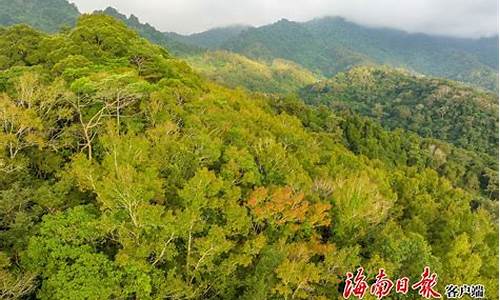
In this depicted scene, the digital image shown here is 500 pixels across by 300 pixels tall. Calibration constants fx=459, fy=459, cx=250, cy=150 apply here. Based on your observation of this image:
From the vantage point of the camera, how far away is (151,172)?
2123 centimetres

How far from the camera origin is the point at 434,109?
513ft

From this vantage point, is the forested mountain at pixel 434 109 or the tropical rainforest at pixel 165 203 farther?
the forested mountain at pixel 434 109

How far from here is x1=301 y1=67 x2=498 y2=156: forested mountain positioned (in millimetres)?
134000

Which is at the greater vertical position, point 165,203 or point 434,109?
point 165,203

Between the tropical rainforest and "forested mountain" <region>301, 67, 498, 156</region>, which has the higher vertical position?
the tropical rainforest

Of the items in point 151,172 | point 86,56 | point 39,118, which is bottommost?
point 151,172

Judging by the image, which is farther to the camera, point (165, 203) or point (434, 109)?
point (434, 109)

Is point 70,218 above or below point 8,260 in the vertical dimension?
above

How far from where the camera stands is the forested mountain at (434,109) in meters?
134

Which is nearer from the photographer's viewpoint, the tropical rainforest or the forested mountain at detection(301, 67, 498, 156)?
the tropical rainforest

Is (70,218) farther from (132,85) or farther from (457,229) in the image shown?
(457,229)

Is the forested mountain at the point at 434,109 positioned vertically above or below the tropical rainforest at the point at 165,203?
below

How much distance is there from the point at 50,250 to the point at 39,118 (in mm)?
8576

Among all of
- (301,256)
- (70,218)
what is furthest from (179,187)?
(301,256)
